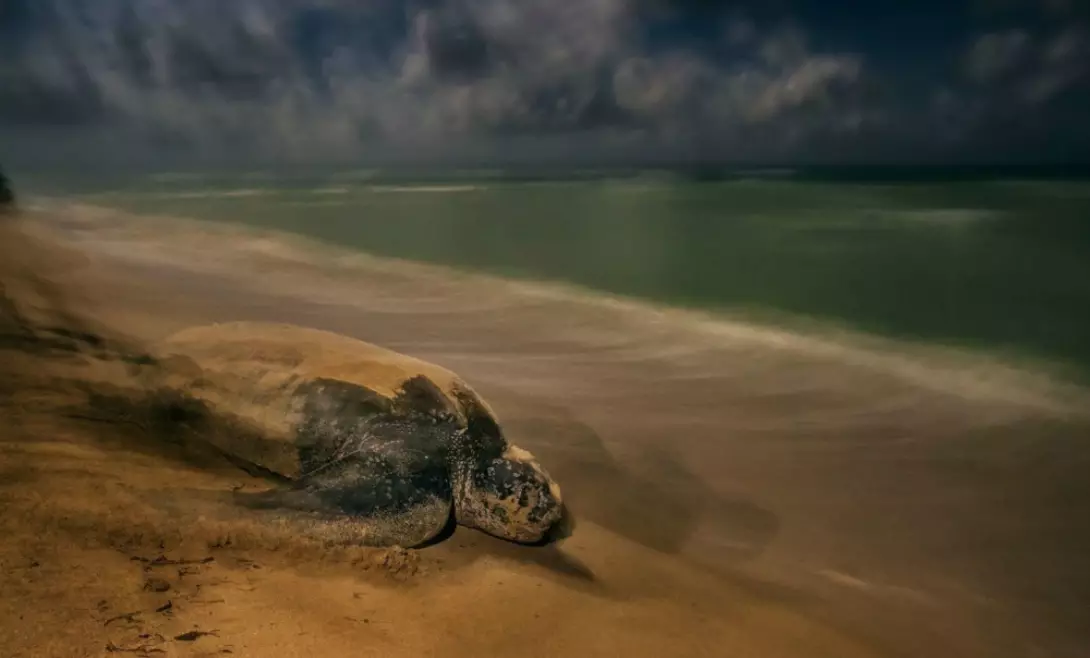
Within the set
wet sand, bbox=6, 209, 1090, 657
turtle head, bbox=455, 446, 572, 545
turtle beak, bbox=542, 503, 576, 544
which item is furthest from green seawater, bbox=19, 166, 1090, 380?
Result: turtle head, bbox=455, 446, 572, 545

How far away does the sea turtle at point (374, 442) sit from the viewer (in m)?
1.67

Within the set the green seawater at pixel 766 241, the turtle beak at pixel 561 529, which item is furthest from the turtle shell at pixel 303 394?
the green seawater at pixel 766 241

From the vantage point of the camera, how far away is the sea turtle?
1.67 metres

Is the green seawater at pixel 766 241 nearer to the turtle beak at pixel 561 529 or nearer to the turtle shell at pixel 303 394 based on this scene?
the turtle beak at pixel 561 529

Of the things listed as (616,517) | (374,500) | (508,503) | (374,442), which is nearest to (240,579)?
(374,500)

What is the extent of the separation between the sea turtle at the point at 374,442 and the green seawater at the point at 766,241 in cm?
290

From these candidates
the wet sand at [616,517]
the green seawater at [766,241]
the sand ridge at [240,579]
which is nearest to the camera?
the sand ridge at [240,579]

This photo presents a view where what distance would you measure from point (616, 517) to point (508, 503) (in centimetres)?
41

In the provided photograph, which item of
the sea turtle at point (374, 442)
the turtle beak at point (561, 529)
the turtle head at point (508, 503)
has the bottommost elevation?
the turtle beak at point (561, 529)

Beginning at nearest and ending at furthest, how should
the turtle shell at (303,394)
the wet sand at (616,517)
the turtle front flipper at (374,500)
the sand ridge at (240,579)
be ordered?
the sand ridge at (240,579)
the wet sand at (616,517)
the turtle front flipper at (374,500)
the turtle shell at (303,394)

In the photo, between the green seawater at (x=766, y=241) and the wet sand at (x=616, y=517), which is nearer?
the wet sand at (x=616, y=517)

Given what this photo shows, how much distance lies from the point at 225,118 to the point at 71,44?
81 centimetres

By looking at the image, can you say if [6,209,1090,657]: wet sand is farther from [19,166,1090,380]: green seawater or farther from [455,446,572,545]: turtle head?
[19,166,1090,380]: green seawater

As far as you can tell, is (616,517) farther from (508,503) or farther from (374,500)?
(374,500)
